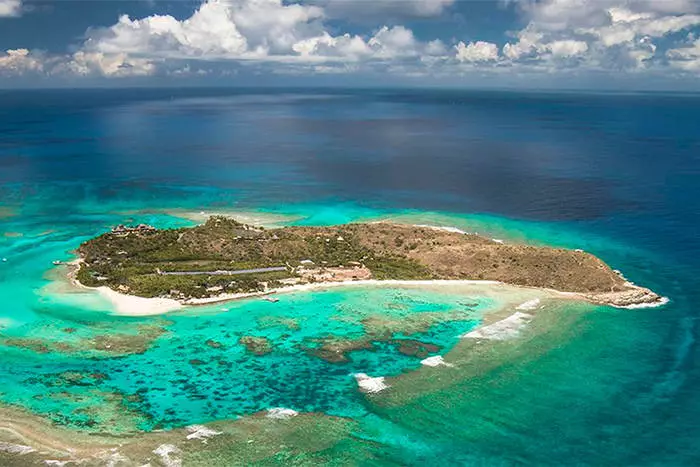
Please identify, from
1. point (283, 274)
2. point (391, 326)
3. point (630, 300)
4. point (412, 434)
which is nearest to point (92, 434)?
point (412, 434)

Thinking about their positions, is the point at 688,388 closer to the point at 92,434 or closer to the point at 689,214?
the point at 92,434

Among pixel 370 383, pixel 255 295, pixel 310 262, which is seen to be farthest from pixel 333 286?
pixel 370 383


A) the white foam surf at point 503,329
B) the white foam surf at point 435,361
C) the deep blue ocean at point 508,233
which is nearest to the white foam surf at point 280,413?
the deep blue ocean at point 508,233

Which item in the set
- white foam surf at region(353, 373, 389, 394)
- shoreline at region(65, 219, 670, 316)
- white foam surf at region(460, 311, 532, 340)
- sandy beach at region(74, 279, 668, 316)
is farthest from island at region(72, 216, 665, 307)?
white foam surf at region(353, 373, 389, 394)

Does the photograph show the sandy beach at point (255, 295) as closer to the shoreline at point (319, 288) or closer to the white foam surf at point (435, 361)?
the shoreline at point (319, 288)

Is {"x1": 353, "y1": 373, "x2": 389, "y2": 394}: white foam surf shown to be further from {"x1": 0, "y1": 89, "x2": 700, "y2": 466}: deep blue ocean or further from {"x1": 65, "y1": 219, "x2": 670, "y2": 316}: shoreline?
{"x1": 65, "y1": 219, "x2": 670, "y2": 316}: shoreline

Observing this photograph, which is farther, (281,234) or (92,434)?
(281,234)

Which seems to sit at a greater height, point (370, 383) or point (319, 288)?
point (319, 288)

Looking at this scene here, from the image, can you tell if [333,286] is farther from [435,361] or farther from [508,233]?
[508,233]
